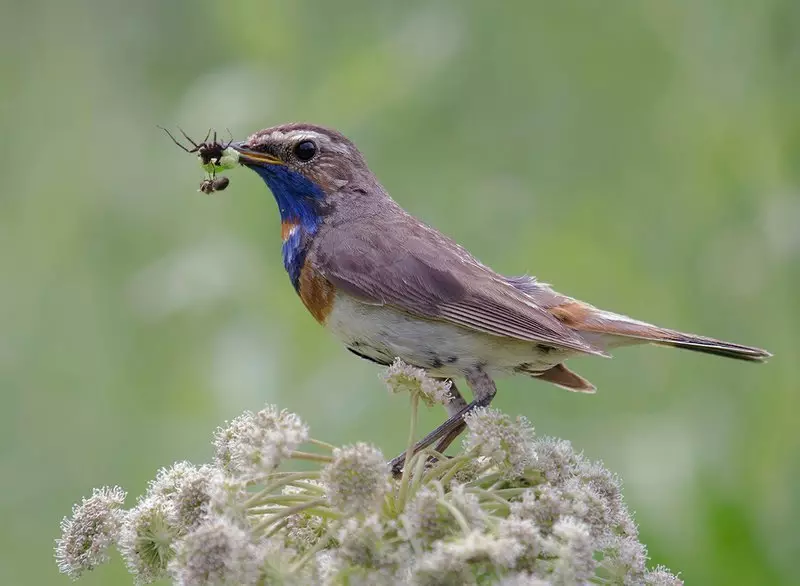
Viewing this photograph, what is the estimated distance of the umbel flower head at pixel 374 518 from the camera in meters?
2.57

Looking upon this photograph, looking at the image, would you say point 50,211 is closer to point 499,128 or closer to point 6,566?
point 6,566

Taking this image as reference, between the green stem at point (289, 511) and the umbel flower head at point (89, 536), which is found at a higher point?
the umbel flower head at point (89, 536)

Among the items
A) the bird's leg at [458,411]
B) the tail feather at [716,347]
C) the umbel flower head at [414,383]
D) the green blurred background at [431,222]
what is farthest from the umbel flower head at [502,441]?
the tail feather at [716,347]

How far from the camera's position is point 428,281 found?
13.9 feet

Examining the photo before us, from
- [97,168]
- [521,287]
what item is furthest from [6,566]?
[521,287]

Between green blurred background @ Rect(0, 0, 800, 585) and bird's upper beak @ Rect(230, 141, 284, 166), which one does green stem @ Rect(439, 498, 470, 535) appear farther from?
bird's upper beak @ Rect(230, 141, 284, 166)

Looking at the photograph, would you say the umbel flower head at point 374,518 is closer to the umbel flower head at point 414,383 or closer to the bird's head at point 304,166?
the umbel flower head at point 414,383

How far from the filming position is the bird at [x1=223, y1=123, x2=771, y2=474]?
4129mm

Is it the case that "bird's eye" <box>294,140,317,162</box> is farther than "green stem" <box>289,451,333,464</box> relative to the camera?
Yes

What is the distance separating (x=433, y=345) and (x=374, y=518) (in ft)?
4.99

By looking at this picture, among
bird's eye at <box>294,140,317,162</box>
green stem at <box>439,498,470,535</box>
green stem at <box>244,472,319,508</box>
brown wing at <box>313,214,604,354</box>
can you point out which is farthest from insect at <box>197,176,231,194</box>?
green stem at <box>439,498,470,535</box>

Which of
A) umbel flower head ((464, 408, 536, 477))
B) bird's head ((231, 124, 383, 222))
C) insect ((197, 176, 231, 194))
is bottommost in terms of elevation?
umbel flower head ((464, 408, 536, 477))

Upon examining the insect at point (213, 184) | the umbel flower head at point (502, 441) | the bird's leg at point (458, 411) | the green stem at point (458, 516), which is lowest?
the green stem at point (458, 516)

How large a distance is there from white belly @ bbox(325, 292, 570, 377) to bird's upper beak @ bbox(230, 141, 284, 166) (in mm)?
602
